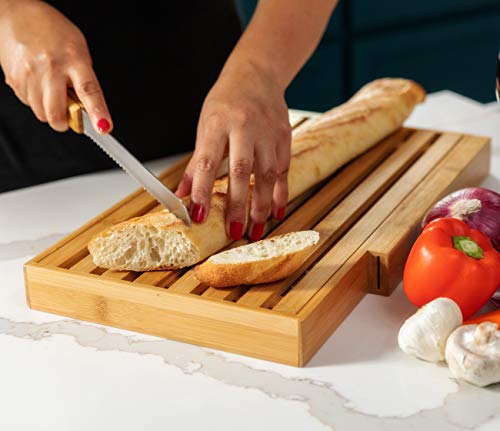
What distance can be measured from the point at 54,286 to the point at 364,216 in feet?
1.52

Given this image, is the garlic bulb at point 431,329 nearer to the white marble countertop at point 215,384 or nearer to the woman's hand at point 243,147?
the white marble countertop at point 215,384

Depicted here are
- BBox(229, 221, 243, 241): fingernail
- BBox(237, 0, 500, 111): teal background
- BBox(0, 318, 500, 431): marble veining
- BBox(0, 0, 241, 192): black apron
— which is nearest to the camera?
BBox(0, 318, 500, 431): marble veining

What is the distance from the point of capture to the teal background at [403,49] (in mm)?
3412

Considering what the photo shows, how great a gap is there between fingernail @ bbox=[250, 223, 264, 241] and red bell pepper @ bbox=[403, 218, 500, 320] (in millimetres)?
244

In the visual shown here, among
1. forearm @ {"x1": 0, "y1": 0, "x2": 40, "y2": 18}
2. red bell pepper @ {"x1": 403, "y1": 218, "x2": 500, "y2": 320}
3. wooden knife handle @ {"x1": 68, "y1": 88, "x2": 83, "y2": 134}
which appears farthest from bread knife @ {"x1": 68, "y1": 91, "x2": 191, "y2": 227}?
red bell pepper @ {"x1": 403, "y1": 218, "x2": 500, "y2": 320}

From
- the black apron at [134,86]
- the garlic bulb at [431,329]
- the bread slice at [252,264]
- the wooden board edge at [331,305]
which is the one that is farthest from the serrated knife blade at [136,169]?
the black apron at [134,86]

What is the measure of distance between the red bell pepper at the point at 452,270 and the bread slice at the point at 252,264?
14 cm

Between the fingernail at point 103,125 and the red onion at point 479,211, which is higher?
the fingernail at point 103,125

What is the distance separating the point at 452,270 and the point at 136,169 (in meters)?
0.43

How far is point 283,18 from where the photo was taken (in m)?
1.59

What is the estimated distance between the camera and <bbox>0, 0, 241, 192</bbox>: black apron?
177cm

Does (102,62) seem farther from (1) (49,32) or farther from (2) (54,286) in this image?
(2) (54,286)

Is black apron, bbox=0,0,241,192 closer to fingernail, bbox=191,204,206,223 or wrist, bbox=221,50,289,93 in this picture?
wrist, bbox=221,50,289,93

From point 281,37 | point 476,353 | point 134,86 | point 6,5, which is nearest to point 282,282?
point 476,353
